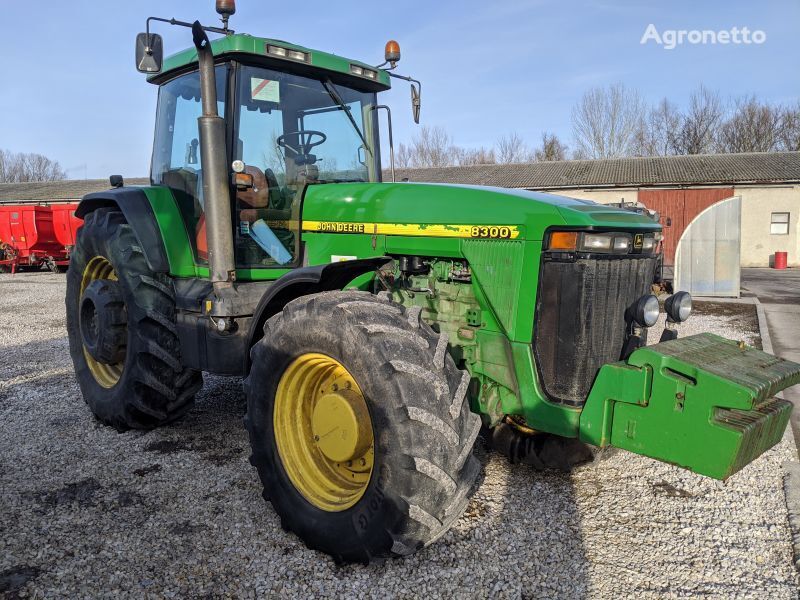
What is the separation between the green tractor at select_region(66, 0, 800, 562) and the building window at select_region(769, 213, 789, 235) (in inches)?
965

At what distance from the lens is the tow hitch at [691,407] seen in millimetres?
2473

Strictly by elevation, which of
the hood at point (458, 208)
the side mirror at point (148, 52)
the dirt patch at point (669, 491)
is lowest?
the dirt patch at point (669, 491)

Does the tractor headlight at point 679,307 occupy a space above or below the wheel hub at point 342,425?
above

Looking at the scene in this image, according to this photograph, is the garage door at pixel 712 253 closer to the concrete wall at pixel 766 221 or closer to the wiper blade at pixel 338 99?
the wiper blade at pixel 338 99

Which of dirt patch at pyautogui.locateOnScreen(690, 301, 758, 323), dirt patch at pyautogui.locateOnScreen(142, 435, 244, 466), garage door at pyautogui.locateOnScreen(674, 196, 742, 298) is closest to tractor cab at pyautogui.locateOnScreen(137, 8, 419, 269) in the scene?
dirt patch at pyautogui.locateOnScreen(142, 435, 244, 466)

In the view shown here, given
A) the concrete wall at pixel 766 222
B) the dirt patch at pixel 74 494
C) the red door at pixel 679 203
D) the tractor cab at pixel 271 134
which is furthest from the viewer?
the red door at pixel 679 203

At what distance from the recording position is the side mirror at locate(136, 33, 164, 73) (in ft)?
10.9

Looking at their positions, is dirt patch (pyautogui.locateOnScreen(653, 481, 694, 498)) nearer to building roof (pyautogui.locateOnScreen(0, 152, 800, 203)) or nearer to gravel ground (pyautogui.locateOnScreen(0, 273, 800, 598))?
gravel ground (pyautogui.locateOnScreen(0, 273, 800, 598))

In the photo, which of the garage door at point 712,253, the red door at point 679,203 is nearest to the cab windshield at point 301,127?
the garage door at point 712,253

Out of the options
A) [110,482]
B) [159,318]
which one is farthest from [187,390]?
[110,482]

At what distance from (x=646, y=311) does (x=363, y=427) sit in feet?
4.88

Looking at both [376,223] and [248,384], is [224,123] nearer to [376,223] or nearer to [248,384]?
[376,223]

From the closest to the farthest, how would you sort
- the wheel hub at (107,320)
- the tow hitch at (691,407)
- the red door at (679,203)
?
the tow hitch at (691,407), the wheel hub at (107,320), the red door at (679,203)

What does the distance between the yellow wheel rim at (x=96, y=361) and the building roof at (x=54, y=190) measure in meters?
29.6
